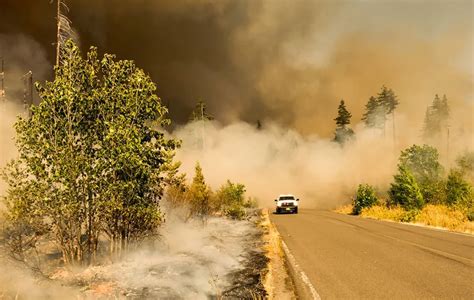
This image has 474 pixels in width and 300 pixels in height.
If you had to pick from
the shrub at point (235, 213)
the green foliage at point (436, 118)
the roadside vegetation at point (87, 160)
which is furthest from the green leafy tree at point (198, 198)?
the green foliage at point (436, 118)

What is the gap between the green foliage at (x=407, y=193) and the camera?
1047 inches

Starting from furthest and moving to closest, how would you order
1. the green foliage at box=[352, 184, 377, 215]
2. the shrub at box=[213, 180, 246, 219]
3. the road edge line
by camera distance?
the green foliage at box=[352, 184, 377, 215] < the shrub at box=[213, 180, 246, 219] < the road edge line

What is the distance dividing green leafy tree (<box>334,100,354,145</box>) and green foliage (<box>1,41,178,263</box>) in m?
73.6

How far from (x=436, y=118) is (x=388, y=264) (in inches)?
3316

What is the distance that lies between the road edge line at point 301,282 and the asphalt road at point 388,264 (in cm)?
12

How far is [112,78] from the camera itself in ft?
35.9

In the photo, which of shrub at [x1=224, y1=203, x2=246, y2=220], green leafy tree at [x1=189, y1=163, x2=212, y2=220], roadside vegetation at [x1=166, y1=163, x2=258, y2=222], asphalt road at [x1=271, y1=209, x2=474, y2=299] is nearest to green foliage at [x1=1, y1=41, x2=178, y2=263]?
roadside vegetation at [x1=166, y1=163, x2=258, y2=222]

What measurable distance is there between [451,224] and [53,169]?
17.3 metres

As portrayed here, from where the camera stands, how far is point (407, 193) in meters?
27.4

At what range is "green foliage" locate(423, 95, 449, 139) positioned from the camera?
8281 cm

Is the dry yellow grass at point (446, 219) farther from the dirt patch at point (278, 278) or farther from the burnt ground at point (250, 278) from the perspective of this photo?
the burnt ground at point (250, 278)

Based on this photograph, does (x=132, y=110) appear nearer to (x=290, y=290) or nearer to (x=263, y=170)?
(x=290, y=290)

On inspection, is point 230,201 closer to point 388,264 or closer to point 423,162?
point 423,162

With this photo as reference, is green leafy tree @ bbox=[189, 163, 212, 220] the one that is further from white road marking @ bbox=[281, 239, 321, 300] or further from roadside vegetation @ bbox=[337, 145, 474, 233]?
roadside vegetation @ bbox=[337, 145, 474, 233]
